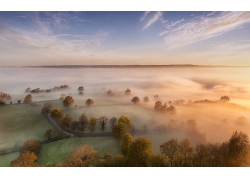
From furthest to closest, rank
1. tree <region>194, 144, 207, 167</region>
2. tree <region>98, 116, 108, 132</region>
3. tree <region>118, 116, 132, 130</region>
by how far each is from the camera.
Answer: tree <region>98, 116, 108, 132</region>
tree <region>118, 116, 132, 130</region>
tree <region>194, 144, 207, 167</region>

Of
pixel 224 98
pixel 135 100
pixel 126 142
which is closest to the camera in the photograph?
pixel 126 142

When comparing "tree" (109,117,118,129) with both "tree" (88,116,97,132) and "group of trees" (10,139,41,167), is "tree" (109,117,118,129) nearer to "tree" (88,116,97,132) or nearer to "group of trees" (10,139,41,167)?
"tree" (88,116,97,132)

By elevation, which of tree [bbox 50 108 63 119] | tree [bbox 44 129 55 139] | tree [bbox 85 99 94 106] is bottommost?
tree [bbox 44 129 55 139]

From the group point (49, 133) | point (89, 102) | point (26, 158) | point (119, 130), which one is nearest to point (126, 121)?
point (119, 130)

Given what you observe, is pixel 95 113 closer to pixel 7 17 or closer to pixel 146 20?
pixel 146 20

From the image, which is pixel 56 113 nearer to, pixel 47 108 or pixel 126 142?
pixel 47 108

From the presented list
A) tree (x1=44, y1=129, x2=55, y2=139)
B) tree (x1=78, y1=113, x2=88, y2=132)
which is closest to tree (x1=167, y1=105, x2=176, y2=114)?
tree (x1=78, y1=113, x2=88, y2=132)
